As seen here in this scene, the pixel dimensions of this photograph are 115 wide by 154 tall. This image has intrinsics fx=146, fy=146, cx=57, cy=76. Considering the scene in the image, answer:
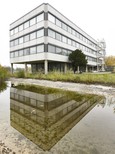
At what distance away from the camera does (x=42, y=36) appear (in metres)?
25.2

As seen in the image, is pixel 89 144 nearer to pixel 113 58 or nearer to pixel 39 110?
pixel 39 110

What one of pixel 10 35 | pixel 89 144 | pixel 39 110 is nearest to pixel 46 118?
pixel 39 110

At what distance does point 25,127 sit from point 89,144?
5.39 feet

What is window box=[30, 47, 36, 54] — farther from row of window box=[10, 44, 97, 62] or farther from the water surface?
the water surface

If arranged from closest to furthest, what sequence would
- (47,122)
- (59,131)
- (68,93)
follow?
(59,131) → (47,122) → (68,93)

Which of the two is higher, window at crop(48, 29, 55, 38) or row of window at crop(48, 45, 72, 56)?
window at crop(48, 29, 55, 38)

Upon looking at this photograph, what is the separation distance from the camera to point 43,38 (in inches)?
982

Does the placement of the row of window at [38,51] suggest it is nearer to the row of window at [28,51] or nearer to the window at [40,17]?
the row of window at [28,51]

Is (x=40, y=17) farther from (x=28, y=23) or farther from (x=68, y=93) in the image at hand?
(x=68, y=93)

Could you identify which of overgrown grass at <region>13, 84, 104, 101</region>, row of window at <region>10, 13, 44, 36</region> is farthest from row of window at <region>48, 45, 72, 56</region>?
overgrown grass at <region>13, 84, 104, 101</region>

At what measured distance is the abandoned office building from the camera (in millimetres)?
25016

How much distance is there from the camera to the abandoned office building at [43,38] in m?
25.0

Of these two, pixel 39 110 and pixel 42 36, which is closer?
pixel 39 110

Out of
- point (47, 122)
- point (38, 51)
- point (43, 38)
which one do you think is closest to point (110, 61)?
point (38, 51)
